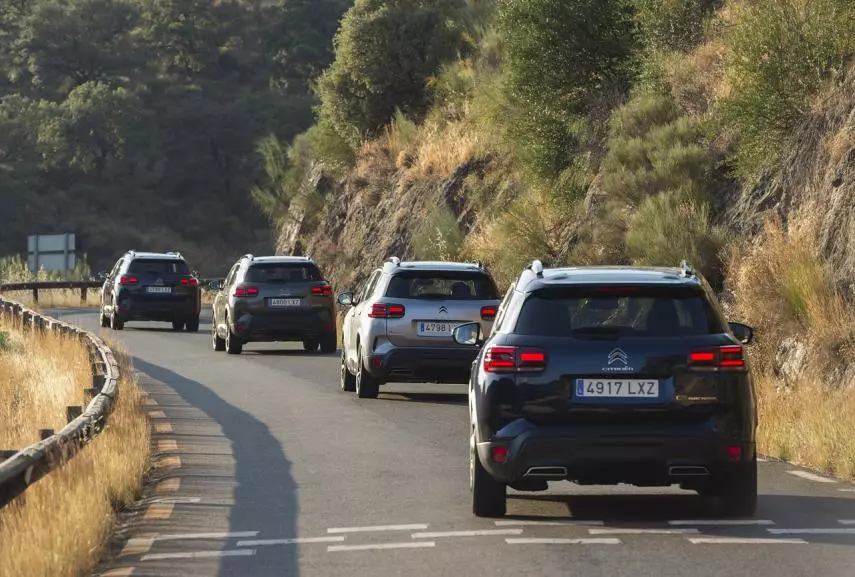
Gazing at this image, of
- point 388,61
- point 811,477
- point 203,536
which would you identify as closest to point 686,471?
point 203,536

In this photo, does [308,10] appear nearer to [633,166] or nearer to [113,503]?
[633,166]

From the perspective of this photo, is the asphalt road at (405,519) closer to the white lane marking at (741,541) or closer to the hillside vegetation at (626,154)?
the white lane marking at (741,541)

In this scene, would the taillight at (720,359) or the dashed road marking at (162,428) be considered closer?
the taillight at (720,359)

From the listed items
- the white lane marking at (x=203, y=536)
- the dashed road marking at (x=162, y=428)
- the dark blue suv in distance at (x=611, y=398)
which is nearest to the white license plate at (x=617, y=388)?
the dark blue suv in distance at (x=611, y=398)

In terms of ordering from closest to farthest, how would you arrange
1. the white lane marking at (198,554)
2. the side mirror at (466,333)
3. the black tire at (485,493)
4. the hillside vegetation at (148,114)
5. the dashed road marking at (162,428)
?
the white lane marking at (198,554) → the black tire at (485,493) → the side mirror at (466,333) → the dashed road marking at (162,428) → the hillside vegetation at (148,114)

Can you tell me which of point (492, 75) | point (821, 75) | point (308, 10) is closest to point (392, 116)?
point (492, 75)

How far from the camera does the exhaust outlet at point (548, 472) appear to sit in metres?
11.0

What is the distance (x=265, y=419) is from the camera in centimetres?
1900

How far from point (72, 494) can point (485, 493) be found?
2539 millimetres

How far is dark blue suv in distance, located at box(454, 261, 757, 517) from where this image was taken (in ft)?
35.9

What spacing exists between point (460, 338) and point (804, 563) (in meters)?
3.64

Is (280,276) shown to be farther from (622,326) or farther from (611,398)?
(611,398)

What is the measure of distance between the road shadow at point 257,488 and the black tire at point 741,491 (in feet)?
8.65

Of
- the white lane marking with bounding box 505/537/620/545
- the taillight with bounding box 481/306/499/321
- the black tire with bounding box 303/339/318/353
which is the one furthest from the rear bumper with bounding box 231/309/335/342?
the white lane marking with bounding box 505/537/620/545
